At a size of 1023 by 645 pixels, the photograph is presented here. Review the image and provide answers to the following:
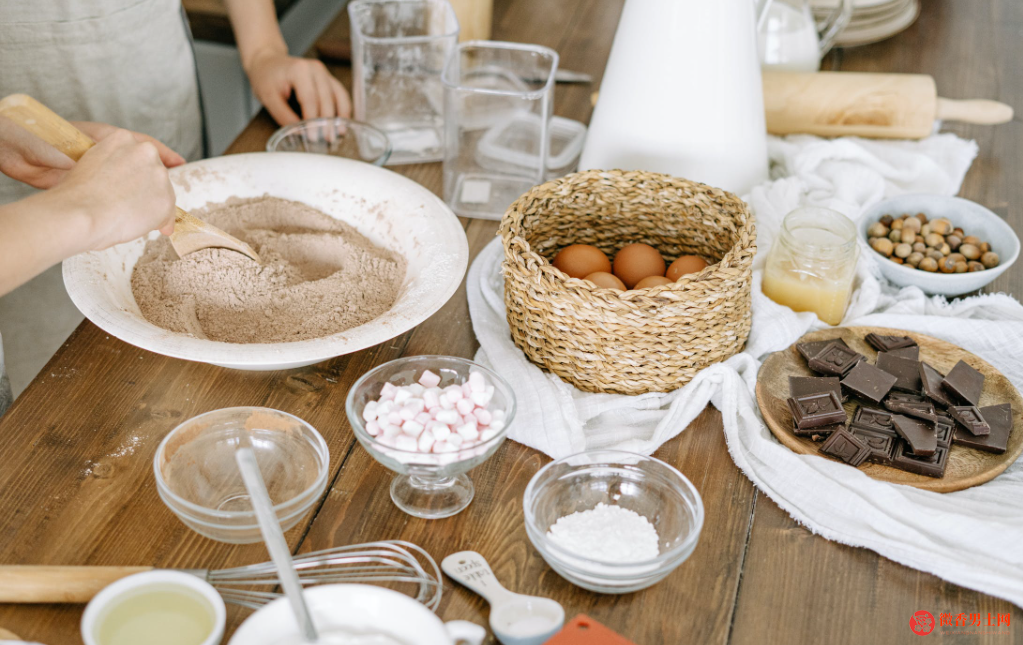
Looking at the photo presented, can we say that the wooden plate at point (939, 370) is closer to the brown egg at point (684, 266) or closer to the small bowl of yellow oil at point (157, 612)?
the brown egg at point (684, 266)

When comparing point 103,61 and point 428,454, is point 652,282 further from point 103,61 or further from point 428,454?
point 103,61

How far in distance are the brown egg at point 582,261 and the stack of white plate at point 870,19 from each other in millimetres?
1019

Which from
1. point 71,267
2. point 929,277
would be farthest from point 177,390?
point 929,277

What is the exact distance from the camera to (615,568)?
691 mm

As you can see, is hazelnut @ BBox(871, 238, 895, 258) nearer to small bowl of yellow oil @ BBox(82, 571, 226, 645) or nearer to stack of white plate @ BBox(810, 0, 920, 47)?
stack of white plate @ BBox(810, 0, 920, 47)

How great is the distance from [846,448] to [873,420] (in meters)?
0.06

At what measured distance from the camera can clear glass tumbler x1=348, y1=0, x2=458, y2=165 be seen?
1360 mm

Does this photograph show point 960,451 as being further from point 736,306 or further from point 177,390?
point 177,390

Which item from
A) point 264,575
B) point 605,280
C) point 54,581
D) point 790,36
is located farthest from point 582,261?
point 790,36

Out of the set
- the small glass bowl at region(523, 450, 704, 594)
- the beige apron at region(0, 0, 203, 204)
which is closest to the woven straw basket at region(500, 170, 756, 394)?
the small glass bowl at region(523, 450, 704, 594)

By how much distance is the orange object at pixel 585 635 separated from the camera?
651 mm

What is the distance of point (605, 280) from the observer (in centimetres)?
96

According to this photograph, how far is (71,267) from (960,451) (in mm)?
931

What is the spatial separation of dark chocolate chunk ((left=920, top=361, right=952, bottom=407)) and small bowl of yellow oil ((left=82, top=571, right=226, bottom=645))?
72 cm
